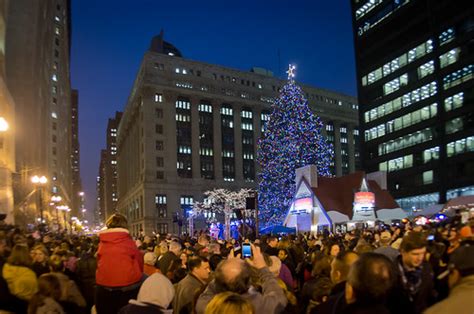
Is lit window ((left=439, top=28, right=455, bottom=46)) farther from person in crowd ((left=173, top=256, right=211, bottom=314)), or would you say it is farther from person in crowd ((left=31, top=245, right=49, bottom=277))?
person in crowd ((left=173, top=256, right=211, bottom=314))

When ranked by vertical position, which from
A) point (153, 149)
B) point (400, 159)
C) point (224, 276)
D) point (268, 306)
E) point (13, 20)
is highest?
point (13, 20)

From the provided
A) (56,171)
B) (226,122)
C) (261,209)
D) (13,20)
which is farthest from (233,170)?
(13,20)

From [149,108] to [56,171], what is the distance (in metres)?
24.6

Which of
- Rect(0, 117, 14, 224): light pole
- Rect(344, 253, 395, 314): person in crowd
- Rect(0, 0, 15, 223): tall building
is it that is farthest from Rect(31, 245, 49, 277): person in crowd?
Rect(0, 117, 14, 224): light pole

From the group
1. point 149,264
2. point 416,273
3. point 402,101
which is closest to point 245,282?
point 416,273

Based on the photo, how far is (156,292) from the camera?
531cm

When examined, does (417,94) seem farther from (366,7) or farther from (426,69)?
(366,7)

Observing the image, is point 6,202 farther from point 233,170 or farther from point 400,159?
point 233,170

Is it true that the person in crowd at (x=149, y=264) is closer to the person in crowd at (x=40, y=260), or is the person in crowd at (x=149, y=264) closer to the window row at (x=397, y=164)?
the person in crowd at (x=40, y=260)

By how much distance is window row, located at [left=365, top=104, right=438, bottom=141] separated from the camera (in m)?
70.1

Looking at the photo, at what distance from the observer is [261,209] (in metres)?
53.0

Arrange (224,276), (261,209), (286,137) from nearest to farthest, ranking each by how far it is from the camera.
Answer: (224,276)
(286,137)
(261,209)

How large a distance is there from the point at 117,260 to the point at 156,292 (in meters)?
1.75

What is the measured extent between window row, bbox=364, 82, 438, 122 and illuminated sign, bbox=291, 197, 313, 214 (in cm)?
4023
